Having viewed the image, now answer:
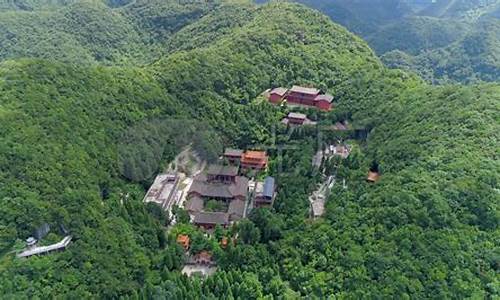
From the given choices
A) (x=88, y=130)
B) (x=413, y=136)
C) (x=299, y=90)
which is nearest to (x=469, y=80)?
→ (x=299, y=90)

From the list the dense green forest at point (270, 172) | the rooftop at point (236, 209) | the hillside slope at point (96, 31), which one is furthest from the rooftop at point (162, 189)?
the hillside slope at point (96, 31)

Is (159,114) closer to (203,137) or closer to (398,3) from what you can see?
(203,137)

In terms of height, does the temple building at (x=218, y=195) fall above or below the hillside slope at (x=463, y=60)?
below

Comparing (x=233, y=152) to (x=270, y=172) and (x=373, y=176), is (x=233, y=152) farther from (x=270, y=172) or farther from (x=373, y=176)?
(x=373, y=176)

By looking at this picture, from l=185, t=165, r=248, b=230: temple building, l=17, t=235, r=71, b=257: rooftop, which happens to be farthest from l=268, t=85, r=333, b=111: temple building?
l=17, t=235, r=71, b=257: rooftop

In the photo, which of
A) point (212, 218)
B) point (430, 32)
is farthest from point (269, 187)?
point (430, 32)

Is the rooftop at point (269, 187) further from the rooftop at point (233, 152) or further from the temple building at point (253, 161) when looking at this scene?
the rooftop at point (233, 152)
